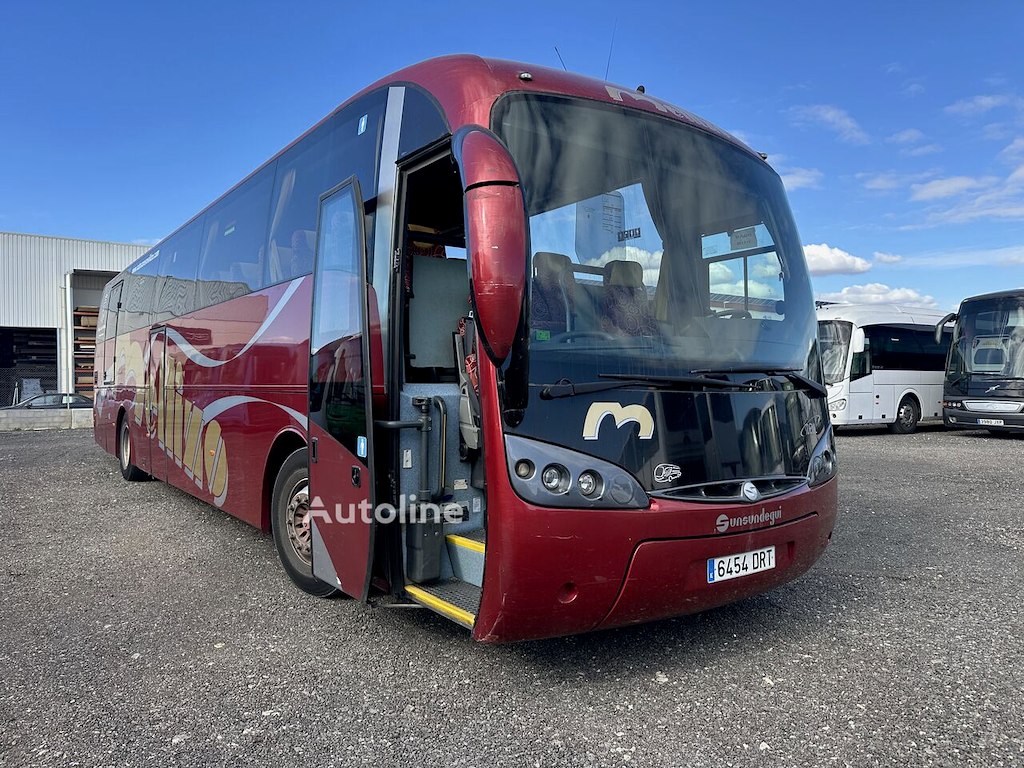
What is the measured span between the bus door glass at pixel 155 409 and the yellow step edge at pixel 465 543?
18.2 ft

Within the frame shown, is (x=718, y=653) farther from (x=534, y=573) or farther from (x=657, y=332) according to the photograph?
(x=657, y=332)

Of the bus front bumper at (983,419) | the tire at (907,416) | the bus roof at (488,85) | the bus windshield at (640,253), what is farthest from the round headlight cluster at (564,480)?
the tire at (907,416)

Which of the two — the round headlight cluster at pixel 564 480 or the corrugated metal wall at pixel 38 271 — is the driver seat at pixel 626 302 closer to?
the round headlight cluster at pixel 564 480

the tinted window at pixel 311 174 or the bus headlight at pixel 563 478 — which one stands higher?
the tinted window at pixel 311 174

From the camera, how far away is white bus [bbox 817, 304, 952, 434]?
1770 cm

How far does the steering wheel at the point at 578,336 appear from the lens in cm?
342

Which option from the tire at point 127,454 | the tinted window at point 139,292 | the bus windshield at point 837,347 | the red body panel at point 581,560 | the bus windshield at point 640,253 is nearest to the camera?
the red body panel at point 581,560

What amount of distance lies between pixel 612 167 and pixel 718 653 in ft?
8.62

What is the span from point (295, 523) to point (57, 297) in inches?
1263

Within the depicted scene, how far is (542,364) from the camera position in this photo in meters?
3.34

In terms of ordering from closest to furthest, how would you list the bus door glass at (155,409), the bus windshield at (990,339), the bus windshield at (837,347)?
the bus door glass at (155,409)
the bus windshield at (990,339)
the bus windshield at (837,347)

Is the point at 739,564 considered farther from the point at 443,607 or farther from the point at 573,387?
the point at 443,607

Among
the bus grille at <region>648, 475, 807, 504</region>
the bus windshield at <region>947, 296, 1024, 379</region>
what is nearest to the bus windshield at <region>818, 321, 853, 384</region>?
the bus windshield at <region>947, 296, 1024, 379</region>

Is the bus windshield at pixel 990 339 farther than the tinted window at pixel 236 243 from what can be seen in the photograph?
Yes
